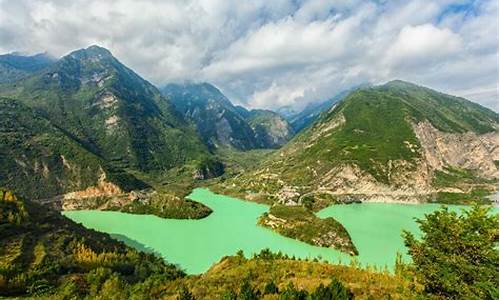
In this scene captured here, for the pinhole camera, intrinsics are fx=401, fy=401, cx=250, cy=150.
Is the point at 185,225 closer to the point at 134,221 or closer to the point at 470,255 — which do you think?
the point at 134,221

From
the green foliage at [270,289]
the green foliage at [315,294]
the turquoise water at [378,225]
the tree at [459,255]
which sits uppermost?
the tree at [459,255]

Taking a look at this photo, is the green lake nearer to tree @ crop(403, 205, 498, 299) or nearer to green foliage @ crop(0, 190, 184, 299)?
green foliage @ crop(0, 190, 184, 299)

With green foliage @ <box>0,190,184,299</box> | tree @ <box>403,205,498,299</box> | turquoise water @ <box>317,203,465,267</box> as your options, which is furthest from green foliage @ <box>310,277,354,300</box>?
turquoise water @ <box>317,203,465,267</box>

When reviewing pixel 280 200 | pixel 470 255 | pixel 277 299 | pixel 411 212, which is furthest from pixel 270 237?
pixel 470 255

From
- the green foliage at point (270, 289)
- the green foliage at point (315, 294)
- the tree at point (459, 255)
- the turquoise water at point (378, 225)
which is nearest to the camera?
the tree at point (459, 255)

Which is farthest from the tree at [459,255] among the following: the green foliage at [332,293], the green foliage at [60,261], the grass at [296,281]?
the green foliage at [60,261]

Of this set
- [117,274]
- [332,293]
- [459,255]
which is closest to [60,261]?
[117,274]

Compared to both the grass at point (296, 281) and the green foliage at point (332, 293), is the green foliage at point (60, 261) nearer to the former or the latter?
the grass at point (296, 281)
